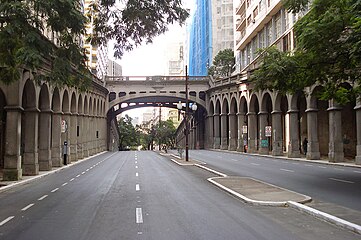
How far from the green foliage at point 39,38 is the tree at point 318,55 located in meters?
8.90

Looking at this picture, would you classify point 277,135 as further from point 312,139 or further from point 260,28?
point 260,28

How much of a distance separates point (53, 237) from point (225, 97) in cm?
6013

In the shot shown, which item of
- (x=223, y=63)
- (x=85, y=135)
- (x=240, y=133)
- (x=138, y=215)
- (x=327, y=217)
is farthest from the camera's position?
(x=223, y=63)

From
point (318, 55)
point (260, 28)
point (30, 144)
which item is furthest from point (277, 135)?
point (318, 55)

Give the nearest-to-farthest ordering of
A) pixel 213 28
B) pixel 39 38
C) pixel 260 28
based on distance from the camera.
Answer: pixel 39 38
pixel 260 28
pixel 213 28

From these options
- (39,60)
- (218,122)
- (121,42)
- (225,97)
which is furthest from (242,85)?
(39,60)

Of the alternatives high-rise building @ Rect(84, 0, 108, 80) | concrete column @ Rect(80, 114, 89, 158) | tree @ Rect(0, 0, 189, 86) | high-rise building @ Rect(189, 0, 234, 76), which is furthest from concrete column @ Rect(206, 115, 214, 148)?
tree @ Rect(0, 0, 189, 86)

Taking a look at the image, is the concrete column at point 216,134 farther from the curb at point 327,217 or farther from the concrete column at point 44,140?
the curb at point 327,217

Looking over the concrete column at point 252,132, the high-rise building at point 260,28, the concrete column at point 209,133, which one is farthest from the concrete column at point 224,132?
the concrete column at point 252,132

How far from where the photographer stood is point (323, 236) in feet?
28.6

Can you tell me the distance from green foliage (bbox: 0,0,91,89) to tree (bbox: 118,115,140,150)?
344ft

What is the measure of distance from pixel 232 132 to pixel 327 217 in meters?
54.0

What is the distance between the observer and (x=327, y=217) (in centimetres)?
1031

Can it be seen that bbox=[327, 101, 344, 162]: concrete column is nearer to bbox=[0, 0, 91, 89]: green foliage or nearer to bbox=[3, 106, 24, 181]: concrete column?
bbox=[3, 106, 24, 181]: concrete column
